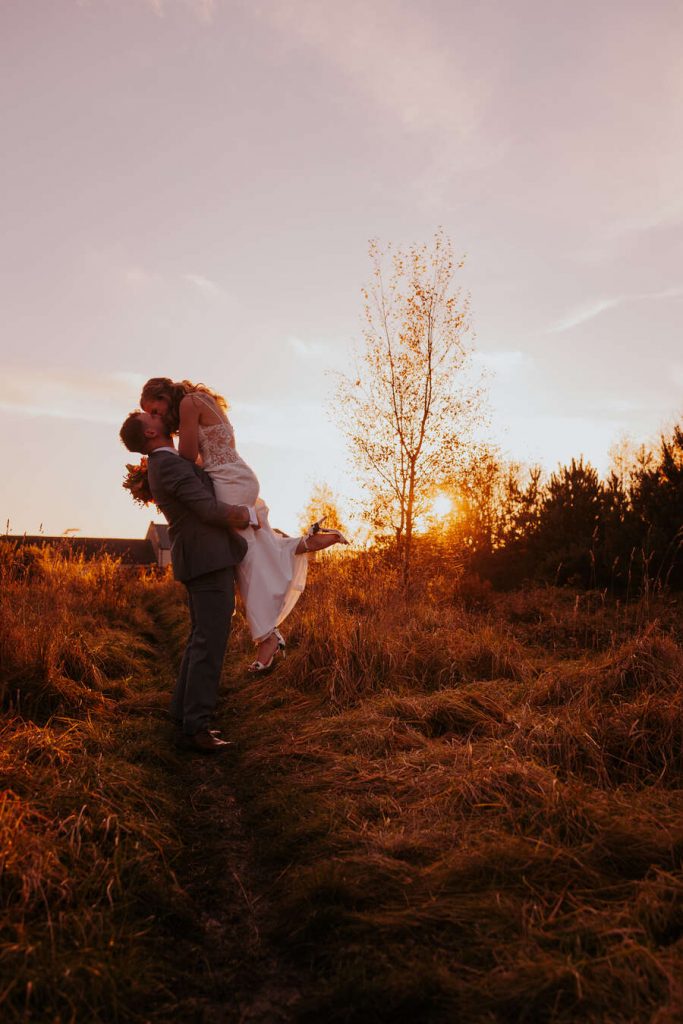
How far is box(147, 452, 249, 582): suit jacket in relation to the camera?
4.73m

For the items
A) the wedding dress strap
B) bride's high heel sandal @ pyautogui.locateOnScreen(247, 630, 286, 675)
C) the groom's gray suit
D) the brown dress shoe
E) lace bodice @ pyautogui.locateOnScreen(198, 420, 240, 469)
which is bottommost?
the brown dress shoe

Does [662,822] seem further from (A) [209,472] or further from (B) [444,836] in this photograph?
(A) [209,472]

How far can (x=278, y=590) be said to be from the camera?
558 cm

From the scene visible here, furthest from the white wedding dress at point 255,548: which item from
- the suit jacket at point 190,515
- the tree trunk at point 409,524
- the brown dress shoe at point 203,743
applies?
the tree trunk at point 409,524

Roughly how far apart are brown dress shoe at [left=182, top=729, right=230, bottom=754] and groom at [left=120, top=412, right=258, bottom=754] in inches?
9.7

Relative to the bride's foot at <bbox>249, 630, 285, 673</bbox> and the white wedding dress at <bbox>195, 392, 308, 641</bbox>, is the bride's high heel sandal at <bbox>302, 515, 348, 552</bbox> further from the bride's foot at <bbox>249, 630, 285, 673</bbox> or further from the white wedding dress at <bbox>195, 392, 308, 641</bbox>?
the bride's foot at <bbox>249, 630, 285, 673</bbox>

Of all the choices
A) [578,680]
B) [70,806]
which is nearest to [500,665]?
[578,680]

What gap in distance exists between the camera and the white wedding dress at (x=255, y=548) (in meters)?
5.22

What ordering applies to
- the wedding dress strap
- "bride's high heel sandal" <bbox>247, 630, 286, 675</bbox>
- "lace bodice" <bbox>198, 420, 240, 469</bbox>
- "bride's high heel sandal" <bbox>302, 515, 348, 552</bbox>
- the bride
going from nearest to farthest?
the bride
the wedding dress strap
"lace bodice" <bbox>198, 420, 240, 469</bbox>
"bride's high heel sandal" <bbox>302, 515, 348, 552</bbox>
"bride's high heel sandal" <bbox>247, 630, 286, 675</bbox>

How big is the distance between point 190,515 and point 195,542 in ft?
0.67

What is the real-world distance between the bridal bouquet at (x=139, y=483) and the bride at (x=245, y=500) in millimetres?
685

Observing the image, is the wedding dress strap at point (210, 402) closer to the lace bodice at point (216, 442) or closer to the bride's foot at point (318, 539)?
the lace bodice at point (216, 442)

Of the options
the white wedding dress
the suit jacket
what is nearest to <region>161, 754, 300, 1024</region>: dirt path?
the suit jacket

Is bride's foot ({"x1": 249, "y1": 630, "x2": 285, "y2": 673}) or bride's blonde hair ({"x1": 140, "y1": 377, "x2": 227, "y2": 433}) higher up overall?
bride's blonde hair ({"x1": 140, "y1": 377, "x2": 227, "y2": 433})
